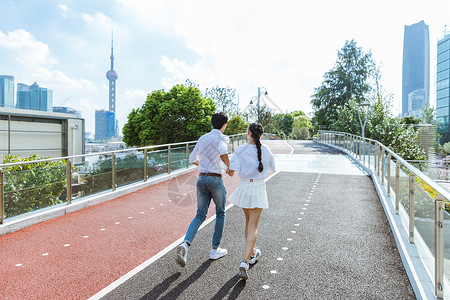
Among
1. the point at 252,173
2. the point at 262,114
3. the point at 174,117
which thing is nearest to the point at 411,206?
the point at 252,173

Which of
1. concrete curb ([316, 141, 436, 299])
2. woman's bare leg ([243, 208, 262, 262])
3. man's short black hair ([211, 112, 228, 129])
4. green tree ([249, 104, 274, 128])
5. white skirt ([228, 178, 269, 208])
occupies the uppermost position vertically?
green tree ([249, 104, 274, 128])

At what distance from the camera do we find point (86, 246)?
4.53m

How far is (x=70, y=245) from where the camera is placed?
15.0ft

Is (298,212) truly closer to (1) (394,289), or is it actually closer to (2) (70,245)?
(1) (394,289)

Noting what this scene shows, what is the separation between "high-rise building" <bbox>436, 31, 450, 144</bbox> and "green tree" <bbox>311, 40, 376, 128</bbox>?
44.9m

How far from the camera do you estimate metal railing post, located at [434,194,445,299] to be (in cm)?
285

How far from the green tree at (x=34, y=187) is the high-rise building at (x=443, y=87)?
287ft

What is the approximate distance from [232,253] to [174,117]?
32.2 m

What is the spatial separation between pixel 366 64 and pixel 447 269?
155 ft

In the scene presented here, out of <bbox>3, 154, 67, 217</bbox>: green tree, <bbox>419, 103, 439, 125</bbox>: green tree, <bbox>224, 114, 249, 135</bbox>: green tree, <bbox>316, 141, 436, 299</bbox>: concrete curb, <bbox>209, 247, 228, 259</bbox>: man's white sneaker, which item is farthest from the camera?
<bbox>419, 103, 439, 125</bbox>: green tree

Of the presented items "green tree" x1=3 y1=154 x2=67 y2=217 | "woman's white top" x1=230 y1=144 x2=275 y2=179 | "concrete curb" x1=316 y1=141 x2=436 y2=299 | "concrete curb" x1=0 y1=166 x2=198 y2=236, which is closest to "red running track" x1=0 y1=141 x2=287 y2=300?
"concrete curb" x1=0 y1=166 x2=198 y2=236

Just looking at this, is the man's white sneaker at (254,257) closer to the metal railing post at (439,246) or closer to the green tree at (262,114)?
the metal railing post at (439,246)

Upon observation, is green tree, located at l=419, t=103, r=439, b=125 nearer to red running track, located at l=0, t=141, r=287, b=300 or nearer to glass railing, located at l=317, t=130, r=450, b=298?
glass railing, located at l=317, t=130, r=450, b=298

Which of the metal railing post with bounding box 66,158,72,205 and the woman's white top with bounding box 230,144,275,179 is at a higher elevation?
the woman's white top with bounding box 230,144,275,179
